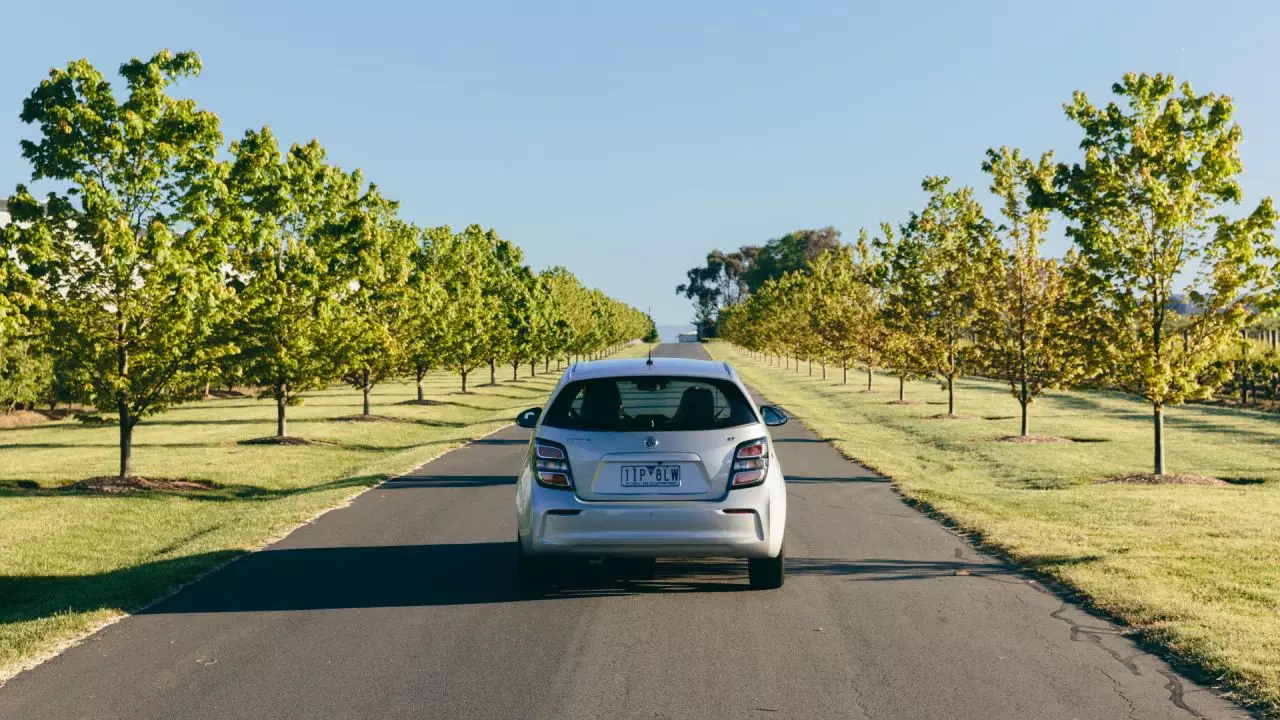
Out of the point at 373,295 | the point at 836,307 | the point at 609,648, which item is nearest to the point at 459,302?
the point at 373,295

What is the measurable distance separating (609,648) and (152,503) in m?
11.7

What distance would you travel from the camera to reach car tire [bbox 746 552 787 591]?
827cm

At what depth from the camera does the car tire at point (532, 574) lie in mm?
8109

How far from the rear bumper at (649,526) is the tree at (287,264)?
13700mm

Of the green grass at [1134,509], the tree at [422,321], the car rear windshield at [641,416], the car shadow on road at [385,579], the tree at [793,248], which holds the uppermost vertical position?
the tree at [793,248]

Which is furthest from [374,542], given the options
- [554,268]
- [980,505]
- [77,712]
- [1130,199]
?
[554,268]

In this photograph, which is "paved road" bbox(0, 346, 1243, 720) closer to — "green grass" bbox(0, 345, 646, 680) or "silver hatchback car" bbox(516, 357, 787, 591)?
"silver hatchback car" bbox(516, 357, 787, 591)

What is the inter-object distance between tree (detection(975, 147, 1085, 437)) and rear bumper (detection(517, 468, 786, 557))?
60.0ft

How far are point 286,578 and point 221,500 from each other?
336 inches

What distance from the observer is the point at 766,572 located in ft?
27.2

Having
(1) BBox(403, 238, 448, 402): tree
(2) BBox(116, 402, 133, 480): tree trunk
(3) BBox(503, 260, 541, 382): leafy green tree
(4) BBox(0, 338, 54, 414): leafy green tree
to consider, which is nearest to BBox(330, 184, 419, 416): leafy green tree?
(1) BBox(403, 238, 448, 402): tree

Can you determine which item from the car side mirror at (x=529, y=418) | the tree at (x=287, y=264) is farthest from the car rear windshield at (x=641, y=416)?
the tree at (x=287, y=264)

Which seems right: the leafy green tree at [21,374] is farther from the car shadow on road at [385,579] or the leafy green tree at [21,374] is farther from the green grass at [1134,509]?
the car shadow on road at [385,579]

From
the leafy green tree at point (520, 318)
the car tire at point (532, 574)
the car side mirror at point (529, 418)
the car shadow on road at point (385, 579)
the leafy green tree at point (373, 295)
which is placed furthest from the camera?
the leafy green tree at point (520, 318)
